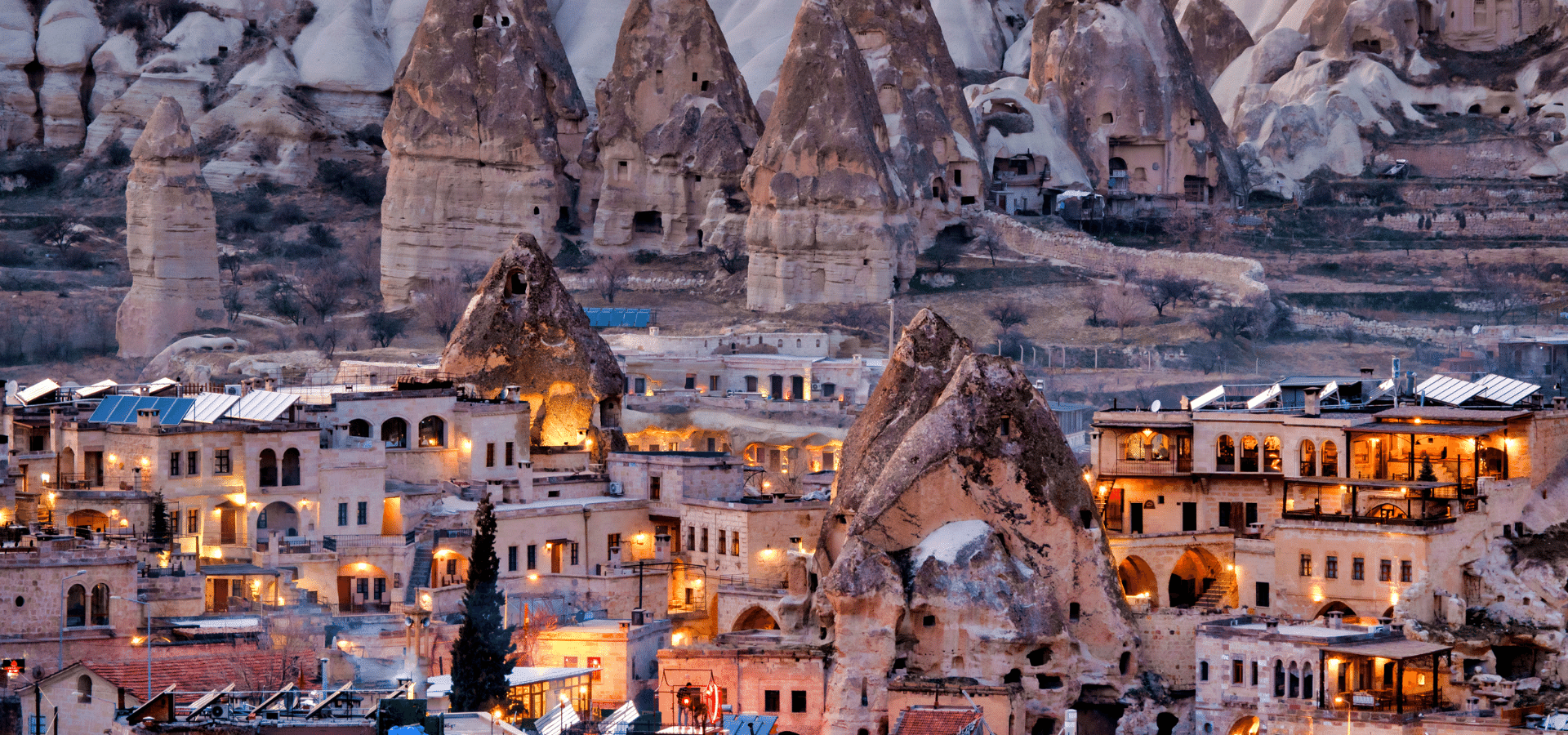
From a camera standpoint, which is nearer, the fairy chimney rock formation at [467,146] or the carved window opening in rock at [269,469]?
the carved window opening in rock at [269,469]

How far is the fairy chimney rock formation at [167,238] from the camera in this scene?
353 ft

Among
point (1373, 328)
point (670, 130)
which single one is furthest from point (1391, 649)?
point (670, 130)

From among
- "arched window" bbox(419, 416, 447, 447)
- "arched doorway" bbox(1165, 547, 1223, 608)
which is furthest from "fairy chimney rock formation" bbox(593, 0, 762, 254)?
"arched doorway" bbox(1165, 547, 1223, 608)

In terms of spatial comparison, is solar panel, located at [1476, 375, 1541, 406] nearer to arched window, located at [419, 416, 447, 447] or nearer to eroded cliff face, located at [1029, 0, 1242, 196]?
arched window, located at [419, 416, 447, 447]

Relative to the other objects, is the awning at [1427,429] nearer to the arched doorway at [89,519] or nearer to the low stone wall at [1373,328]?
the arched doorway at [89,519]

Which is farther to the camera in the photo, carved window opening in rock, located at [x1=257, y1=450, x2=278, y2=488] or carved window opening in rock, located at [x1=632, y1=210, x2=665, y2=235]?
carved window opening in rock, located at [x1=632, y1=210, x2=665, y2=235]

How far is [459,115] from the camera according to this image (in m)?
113

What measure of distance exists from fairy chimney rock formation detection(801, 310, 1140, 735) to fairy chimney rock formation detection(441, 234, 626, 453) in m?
13.6

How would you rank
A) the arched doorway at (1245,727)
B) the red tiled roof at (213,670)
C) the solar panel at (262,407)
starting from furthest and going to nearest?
the solar panel at (262,407)
the arched doorway at (1245,727)
the red tiled roof at (213,670)

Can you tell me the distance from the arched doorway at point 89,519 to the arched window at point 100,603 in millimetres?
8356

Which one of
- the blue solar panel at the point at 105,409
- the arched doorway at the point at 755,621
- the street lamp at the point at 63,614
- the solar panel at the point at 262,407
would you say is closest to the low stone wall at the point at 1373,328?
the arched doorway at the point at 755,621

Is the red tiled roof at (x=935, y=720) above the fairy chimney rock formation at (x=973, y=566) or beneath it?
beneath

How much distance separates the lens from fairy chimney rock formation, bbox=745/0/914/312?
105 metres

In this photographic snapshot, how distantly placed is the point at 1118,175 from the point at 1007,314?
2169 cm
